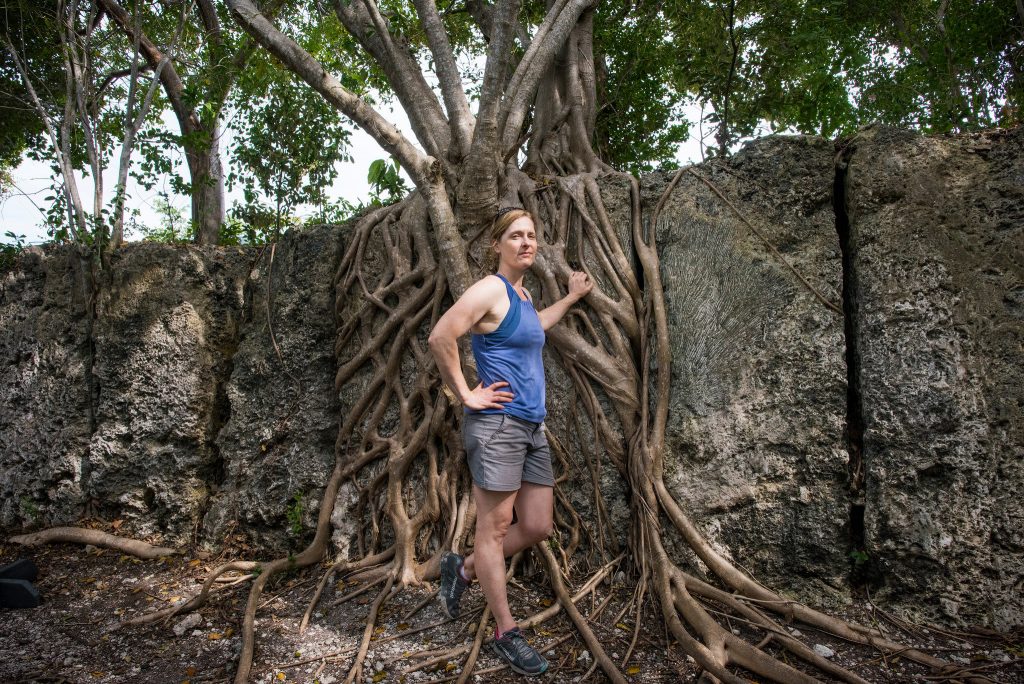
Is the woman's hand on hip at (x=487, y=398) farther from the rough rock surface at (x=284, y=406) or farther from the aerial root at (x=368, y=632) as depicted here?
the rough rock surface at (x=284, y=406)

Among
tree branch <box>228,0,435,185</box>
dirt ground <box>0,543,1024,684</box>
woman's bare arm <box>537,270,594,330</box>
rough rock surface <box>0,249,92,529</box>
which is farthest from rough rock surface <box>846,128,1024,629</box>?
rough rock surface <box>0,249,92,529</box>

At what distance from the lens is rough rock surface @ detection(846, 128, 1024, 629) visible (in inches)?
110

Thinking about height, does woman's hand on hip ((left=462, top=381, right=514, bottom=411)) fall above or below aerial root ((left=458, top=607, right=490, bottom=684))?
above

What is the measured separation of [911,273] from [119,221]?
485 centimetres

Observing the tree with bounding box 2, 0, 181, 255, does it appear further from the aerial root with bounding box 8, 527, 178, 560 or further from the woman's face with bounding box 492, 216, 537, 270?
the woman's face with bounding box 492, 216, 537, 270

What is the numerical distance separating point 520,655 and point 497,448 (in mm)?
818

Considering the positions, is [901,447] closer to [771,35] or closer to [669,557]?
[669,557]

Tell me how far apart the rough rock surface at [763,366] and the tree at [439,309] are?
0.42 ft

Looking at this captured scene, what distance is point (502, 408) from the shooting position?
2518mm

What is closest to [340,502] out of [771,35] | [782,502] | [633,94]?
[782,502]

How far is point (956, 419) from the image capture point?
286 cm

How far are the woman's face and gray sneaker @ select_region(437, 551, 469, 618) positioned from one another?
130 centimetres

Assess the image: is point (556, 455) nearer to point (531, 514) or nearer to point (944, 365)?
point (531, 514)

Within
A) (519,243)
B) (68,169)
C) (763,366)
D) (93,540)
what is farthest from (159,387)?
(763,366)
